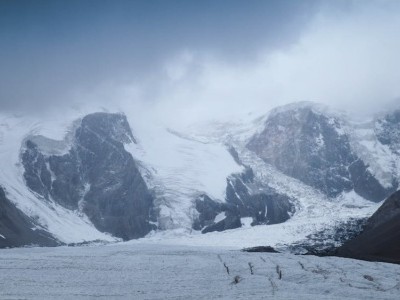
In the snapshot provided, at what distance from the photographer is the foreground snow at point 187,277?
35.2 metres

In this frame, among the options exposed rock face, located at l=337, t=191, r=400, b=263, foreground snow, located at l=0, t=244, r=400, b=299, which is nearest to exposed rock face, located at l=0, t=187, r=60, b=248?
exposed rock face, located at l=337, t=191, r=400, b=263

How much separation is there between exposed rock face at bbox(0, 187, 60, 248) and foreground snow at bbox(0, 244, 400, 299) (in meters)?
132

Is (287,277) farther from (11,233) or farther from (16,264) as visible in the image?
(11,233)

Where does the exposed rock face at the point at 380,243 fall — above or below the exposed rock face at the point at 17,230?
below

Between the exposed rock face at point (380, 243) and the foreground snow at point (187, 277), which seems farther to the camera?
the exposed rock face at point (380, 243)

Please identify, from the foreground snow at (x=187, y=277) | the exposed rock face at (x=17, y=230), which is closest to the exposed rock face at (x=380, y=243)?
the foreground snow at (x=187, y=277)

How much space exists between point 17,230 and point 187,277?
155 meters

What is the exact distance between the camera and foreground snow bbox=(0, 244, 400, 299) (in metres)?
35.2

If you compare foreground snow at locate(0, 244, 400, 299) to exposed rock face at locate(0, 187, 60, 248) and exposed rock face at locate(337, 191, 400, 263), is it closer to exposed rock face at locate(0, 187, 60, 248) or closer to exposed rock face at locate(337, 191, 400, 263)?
exposed rock face at locate(337, 191, 400, 263)

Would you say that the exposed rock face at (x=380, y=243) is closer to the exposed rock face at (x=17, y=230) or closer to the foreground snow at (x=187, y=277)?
the foreground snow at (x=187, y=277)

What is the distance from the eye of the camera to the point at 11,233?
178 metres

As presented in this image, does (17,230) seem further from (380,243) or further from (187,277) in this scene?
(187,277)

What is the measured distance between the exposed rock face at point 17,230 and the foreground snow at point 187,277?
132 metres

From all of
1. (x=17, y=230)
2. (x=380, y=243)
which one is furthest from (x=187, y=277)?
(x=17, y=230)
